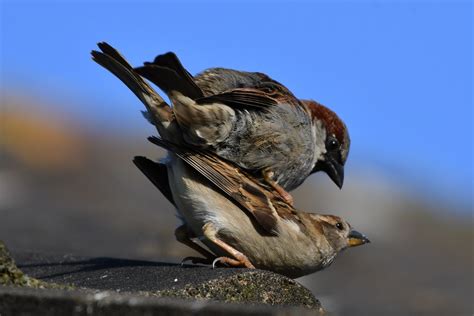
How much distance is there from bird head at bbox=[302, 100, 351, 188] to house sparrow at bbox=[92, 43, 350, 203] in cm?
22

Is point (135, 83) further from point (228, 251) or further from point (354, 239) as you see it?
point (354, 239)

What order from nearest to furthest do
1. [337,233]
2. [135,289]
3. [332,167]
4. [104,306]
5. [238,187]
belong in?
1. [104,306]
2. [135,289]
3. [238,187]
4. [337,233]
5. [332,167]

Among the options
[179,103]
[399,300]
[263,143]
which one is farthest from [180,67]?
[399,300]

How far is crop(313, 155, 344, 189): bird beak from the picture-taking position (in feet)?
21.4

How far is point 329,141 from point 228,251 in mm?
1628

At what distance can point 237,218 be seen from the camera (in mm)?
5113

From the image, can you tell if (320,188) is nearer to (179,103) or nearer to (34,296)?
(179,103)

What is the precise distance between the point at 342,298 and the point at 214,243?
1692 mm

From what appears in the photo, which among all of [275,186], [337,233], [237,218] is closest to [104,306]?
[237,218]

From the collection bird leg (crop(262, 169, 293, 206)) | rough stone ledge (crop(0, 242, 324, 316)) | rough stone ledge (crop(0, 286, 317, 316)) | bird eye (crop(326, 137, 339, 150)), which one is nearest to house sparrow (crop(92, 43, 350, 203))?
bird leg (crop(262, 169, 293, 206))

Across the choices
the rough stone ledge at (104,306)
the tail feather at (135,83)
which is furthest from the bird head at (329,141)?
the rough stone ledge at (104,306)

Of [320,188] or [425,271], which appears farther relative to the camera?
[320,188]

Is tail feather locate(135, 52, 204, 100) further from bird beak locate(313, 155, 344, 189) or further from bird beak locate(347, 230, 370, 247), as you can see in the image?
bird beak locate(313, 155, 344, 189)

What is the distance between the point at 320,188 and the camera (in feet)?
44.1
